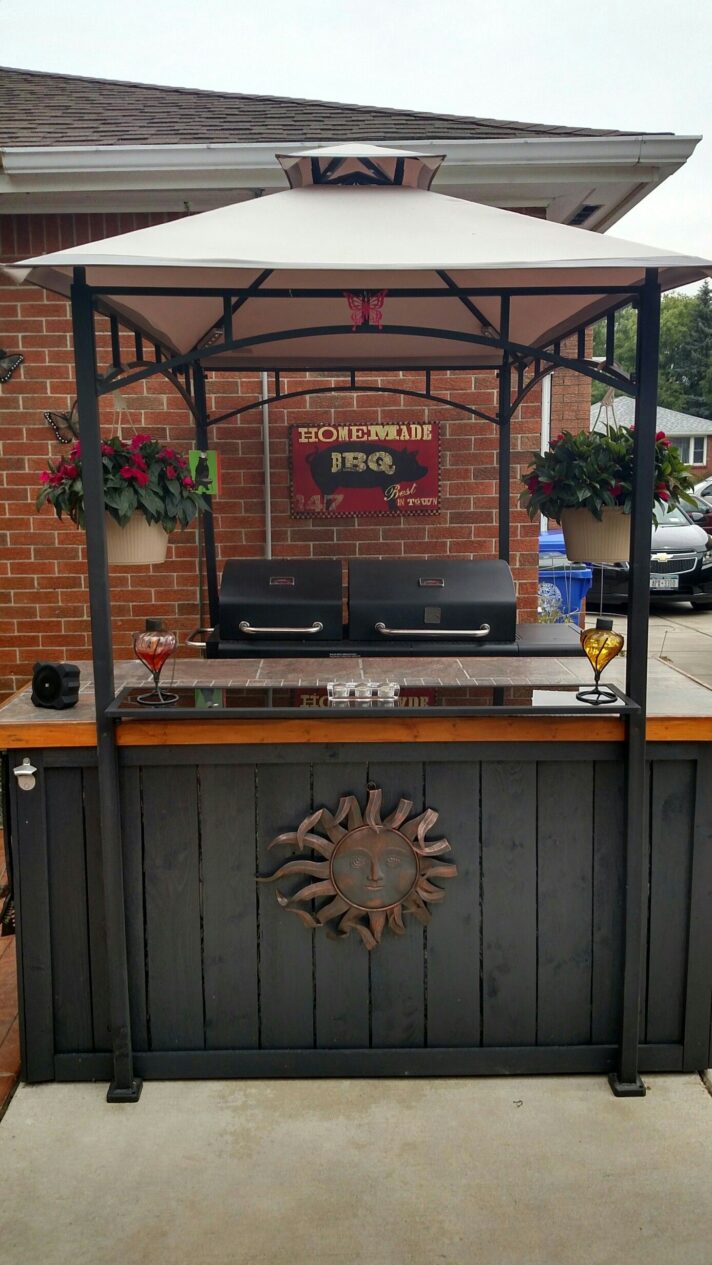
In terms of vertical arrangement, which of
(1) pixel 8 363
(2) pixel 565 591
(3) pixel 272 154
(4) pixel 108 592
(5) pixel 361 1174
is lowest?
(5) pixel 361 1174

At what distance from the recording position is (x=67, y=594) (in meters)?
4.50

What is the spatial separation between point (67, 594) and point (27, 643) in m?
0.31

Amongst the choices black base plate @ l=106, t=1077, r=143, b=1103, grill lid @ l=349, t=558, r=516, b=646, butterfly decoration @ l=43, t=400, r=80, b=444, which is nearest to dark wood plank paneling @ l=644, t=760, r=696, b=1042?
grill lid @ l=349, t=558, r=516, b=646

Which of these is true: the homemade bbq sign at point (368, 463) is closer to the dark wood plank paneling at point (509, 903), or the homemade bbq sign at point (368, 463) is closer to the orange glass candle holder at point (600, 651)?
the orange glass candle holder at point (600, 651)

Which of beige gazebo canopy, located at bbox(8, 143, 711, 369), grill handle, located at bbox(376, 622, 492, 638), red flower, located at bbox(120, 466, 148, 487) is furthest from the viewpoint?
grill handle, located at bbox(376, 622, 492, 638)

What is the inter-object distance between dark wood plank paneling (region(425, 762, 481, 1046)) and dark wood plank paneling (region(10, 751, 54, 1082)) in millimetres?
1036

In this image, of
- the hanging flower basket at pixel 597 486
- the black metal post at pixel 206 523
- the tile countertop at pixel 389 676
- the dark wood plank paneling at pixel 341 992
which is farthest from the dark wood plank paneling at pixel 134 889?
the hanging flower basket at pixel 597 486

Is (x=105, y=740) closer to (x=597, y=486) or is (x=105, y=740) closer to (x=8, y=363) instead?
(x=597, y=486)

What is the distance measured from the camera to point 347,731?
2498mm

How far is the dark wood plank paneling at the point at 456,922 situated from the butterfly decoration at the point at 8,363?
9.61 feet

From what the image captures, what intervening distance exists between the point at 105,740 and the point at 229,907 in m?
0.57

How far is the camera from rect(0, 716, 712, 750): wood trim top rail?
249 cm

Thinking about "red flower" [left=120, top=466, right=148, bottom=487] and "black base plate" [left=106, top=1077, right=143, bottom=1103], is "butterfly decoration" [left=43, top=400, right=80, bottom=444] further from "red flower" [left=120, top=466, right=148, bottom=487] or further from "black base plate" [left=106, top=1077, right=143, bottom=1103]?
"black base plate" [left=106, top=1077, right=143, bottom=1103]

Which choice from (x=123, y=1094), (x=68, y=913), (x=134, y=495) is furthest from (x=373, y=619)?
(x=123, y=1094)
